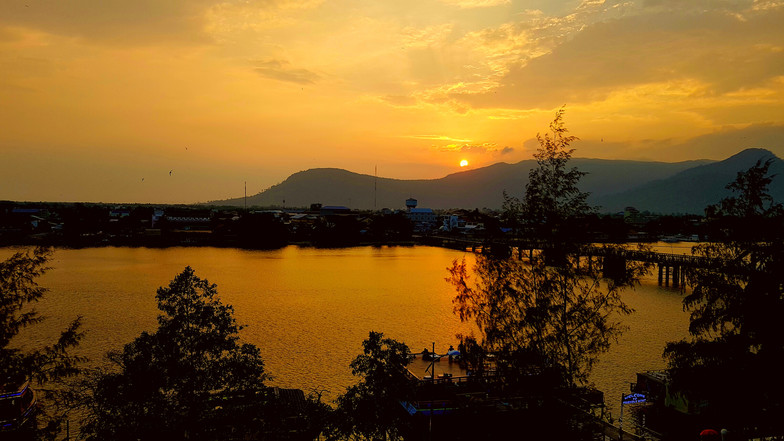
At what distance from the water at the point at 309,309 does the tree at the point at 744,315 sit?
650cm

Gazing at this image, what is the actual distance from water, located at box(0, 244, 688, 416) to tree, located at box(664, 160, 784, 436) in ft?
21.3

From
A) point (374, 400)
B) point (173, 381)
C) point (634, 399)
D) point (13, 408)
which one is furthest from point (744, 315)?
point (13, 408)

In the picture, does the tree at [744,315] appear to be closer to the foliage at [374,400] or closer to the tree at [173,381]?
the foliage at [374,400]

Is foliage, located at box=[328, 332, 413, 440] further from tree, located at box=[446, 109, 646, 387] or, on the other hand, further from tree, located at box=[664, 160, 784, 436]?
tree, located at box=[664, 160, 784, 436]

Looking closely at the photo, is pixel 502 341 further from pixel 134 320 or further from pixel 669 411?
pixel 134 320

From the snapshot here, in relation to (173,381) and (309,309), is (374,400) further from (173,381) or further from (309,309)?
(309,309)

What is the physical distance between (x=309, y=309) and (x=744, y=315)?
2070 cm

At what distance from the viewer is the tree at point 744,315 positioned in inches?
235

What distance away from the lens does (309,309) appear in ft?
81.4

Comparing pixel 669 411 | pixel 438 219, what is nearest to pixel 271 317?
pixel 669 411

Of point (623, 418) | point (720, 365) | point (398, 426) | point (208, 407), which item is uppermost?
point (720, 365)

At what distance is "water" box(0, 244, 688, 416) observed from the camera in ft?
53.2

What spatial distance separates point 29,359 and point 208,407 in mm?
2776

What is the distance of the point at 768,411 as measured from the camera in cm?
659
